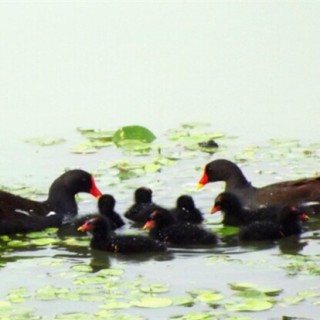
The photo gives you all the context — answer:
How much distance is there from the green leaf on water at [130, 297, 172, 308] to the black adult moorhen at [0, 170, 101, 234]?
2.95 meters

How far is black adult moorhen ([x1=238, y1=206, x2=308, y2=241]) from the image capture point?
13.9 meters

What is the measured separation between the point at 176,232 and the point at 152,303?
2.15 m

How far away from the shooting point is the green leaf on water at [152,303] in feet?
38.5

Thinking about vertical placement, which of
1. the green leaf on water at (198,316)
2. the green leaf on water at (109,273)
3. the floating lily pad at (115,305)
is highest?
the green leaf on water at (109,273)

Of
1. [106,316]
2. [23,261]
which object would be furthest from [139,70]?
[106,316]

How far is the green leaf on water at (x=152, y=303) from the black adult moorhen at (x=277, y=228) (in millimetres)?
2192

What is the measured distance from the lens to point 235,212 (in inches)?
581

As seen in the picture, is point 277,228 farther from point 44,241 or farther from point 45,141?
point 45,141

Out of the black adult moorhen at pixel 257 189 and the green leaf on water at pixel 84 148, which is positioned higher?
the green leaf on water at pixel 84 148

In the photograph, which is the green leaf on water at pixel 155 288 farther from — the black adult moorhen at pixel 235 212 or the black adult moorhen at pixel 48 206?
the black adult moorhen at pixel 48 206

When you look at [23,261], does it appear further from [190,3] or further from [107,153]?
[190,3]

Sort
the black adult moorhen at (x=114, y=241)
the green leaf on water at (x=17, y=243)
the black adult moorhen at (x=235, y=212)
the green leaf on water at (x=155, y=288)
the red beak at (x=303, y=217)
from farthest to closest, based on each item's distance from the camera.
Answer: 1. the black adult moorhen at (x=235, y=212)
2. the red beak at (x=303, y=217)
3. the green leaf on water at (x=17, y=243)
4. the black adult moorhen at (x=114, y=241)
5. the green leaf on water at (x=155, y=288)

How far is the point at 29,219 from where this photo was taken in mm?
14656

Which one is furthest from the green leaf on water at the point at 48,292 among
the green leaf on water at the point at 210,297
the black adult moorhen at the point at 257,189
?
the black adult moorhen at the point at 257,189
